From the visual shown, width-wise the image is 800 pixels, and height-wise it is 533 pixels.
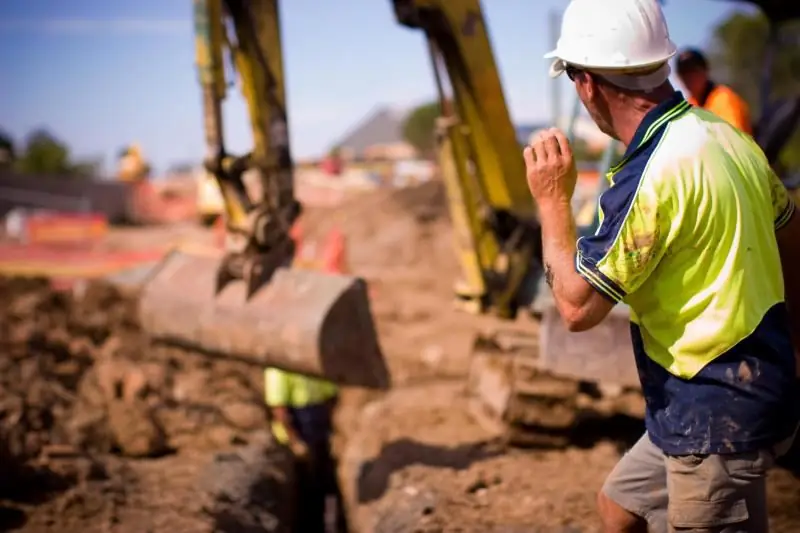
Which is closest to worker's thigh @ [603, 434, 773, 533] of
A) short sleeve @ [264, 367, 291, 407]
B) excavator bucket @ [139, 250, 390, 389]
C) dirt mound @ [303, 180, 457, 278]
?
excavator bucket @ [139, 250, 390, 389]

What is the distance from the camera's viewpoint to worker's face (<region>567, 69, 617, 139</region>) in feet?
7.44

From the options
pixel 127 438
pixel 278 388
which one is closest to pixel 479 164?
pixel 278 388

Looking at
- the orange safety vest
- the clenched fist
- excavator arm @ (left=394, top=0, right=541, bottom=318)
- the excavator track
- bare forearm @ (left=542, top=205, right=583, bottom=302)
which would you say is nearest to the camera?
bare forearm @ (left=542, top=205, right=583, bottom=302)

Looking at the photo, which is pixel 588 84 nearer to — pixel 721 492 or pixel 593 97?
pixel 593 97

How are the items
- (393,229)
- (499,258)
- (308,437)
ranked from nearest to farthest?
1. (499,258)
2. (308,437)
3. (393,229)

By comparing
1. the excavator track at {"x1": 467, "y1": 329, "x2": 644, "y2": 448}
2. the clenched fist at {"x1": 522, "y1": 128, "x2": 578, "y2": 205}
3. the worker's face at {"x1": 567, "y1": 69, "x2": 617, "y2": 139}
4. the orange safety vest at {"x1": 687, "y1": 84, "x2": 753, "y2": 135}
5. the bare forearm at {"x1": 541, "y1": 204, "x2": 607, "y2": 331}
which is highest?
the orange safety vest at {"x1": 687, "y1": 84, "x2": 753, "y2": 135}

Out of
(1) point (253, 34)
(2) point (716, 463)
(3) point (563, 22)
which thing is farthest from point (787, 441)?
(1) point (253, 34)

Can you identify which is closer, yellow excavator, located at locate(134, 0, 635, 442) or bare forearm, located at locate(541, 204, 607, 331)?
bare forearm, located at locate(541, 204, 607, 331)

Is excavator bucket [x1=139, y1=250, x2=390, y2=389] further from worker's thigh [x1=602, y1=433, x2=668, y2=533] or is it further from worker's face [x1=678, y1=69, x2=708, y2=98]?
worker's face [x1=678, y1=69, x2=708, y2=98]

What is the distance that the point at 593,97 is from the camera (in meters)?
2.29

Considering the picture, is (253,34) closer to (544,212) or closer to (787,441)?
(544,212)

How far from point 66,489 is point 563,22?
146 inches

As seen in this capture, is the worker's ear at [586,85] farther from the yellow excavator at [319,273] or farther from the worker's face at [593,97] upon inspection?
the yellow excavator at [319,273]

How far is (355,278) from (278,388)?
2.51 meters
